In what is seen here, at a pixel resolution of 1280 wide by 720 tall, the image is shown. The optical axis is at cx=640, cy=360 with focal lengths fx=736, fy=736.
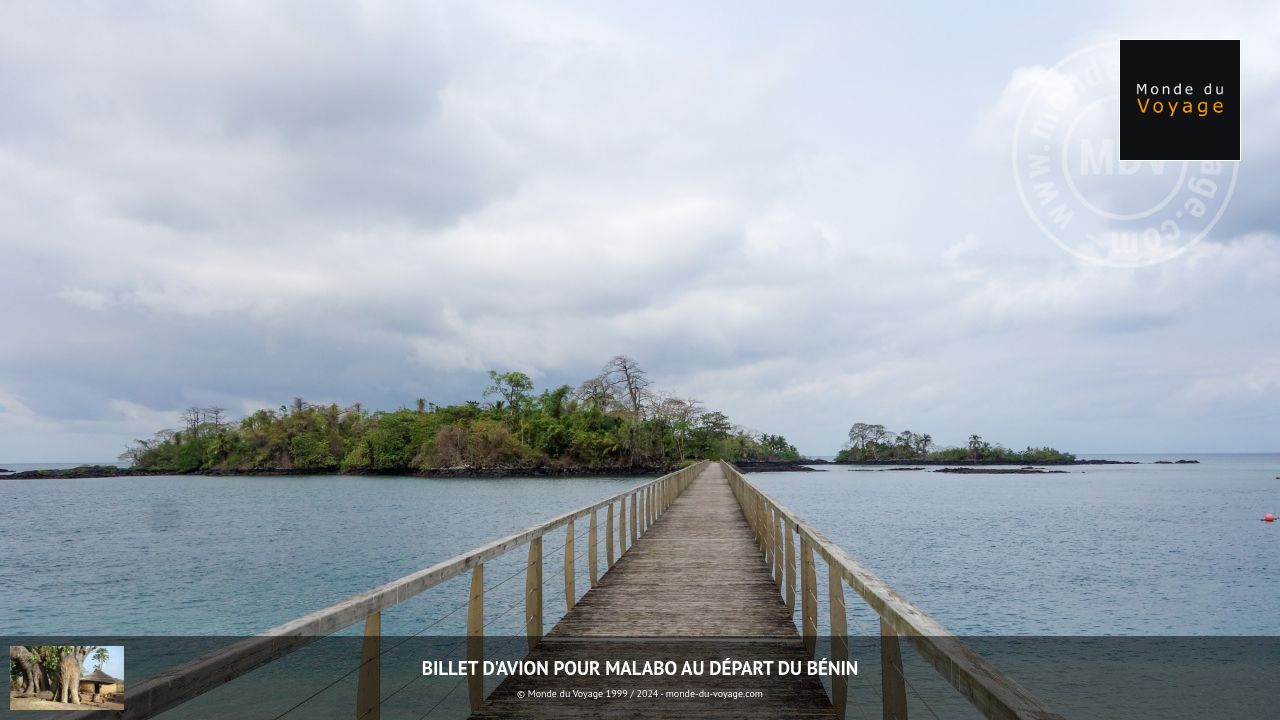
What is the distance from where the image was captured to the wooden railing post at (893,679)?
2.81 metres

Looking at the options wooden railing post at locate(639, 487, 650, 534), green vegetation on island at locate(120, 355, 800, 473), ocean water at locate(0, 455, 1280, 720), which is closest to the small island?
green vegetation on island at locate(120, 355, 800, 473)

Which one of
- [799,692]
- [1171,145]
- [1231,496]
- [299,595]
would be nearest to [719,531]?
[799,692]

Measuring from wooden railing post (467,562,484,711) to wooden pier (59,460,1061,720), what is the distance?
0.04 ft

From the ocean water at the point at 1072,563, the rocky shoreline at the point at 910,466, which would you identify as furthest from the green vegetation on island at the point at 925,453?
the ocean water at the point at 1072,563

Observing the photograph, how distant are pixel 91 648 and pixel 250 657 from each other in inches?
15.7

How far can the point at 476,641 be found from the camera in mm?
3834

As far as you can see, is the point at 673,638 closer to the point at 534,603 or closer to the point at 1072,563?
the point at 534,603

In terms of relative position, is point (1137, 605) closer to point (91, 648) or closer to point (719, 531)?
point (719, 531)

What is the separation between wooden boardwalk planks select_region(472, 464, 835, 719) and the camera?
3877mm

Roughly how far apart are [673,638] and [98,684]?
13.8 feet

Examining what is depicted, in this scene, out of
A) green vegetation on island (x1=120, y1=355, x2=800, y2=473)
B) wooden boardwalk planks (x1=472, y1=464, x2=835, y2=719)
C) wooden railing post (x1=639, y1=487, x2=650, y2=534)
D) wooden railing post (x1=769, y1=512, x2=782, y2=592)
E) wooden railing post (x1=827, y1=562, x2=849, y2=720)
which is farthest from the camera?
green vegetation on island (x1=120, y1=355, x2=800, y2=473)

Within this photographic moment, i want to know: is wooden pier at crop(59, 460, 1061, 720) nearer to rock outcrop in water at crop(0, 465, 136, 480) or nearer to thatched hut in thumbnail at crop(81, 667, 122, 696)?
thatched hut in thumbnail at crop(81, 667, 122, 696)

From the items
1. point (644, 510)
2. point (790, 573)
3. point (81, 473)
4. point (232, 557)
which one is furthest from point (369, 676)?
point (81, 473)

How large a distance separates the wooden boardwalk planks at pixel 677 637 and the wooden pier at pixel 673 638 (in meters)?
0.01
